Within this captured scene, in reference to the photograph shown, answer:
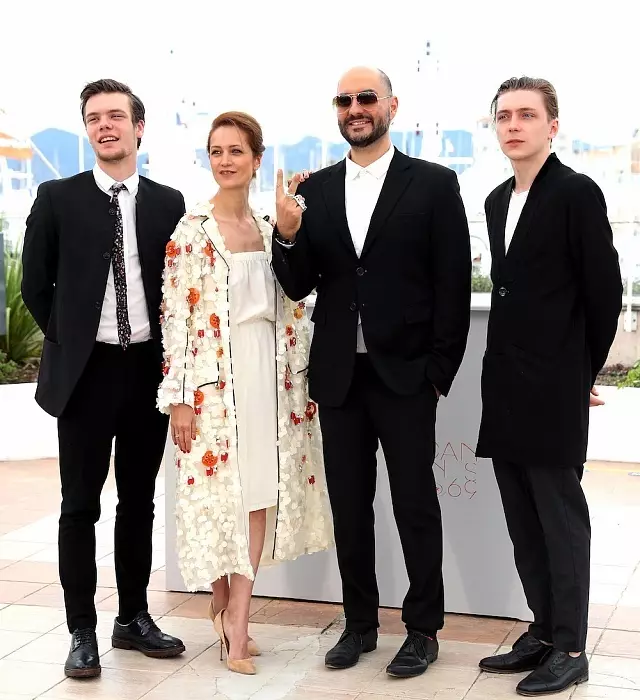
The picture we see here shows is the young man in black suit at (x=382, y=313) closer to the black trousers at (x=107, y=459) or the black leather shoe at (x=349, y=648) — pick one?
the black leather shoe at (x=349, y=648)

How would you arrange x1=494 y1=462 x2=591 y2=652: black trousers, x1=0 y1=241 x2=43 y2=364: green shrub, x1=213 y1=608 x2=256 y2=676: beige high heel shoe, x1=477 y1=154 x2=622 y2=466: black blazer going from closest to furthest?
x1=477 y1=154 x2=622 y2=466: black blazer → x1=494 y1=462 x2=591 y2=652: black trousers → x1=213 y1=608 x2=256 y2=676: beige high heel shoe → x1=0 y1=241 x2=43 y2=364: green shrub

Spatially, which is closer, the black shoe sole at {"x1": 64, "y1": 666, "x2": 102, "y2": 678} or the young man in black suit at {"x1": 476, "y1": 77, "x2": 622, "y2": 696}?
the young man in black suit at {"x1": 476, "y1": 77, "x2": 622, "y2": 696}

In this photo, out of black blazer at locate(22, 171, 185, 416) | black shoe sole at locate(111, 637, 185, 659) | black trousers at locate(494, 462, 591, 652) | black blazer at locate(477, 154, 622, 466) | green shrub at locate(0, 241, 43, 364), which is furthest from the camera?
green shrub at locate(0, 241, 43, 364)

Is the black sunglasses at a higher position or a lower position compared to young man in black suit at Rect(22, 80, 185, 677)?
higher

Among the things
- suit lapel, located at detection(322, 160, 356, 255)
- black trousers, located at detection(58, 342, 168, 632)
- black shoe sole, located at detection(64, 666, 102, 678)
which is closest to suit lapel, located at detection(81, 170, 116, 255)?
black trousers, located at detection(58, 342, 168, 632)

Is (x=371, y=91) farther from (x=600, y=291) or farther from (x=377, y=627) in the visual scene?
(x=377, y=627)

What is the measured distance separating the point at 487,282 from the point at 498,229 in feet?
14.4

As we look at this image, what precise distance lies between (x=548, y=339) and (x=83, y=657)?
1.65m

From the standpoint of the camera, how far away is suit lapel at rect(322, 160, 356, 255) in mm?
3377

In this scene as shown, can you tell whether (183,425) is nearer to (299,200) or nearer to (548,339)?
(299,200)

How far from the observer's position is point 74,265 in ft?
11.2

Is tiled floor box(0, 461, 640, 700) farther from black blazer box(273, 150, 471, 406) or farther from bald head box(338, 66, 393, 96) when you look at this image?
bald head box(338, 66, 393, 96)

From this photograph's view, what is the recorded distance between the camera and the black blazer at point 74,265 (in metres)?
3.38

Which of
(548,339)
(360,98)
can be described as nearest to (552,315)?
(548,339)
